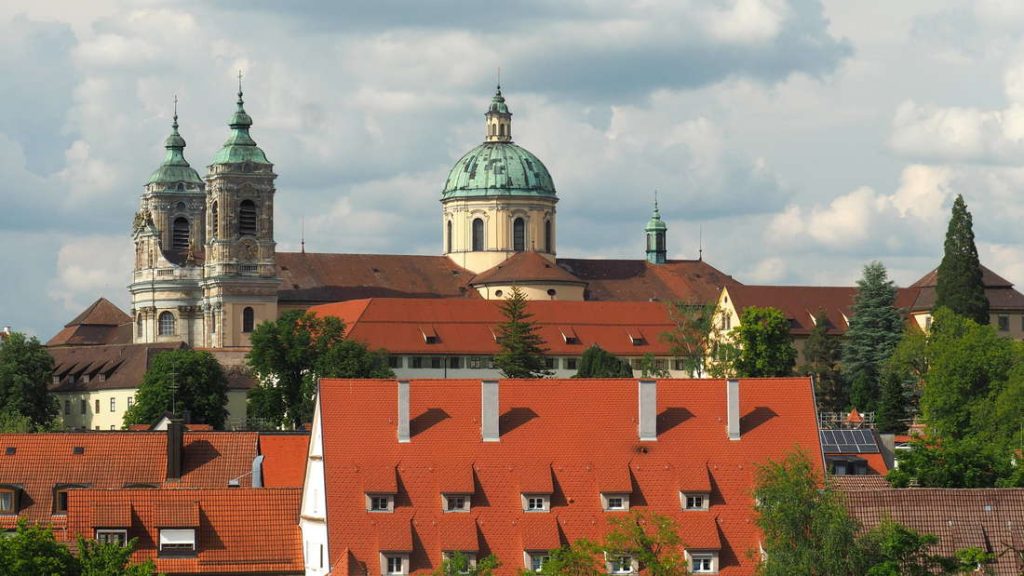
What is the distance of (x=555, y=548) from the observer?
228ft

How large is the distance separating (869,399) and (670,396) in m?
80.5

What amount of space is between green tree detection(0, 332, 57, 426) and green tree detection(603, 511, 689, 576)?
103 metres

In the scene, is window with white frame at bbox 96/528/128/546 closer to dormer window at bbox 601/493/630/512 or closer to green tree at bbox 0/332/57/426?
dormer window at bbox 601/493/630/512

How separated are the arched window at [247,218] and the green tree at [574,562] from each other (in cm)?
12320

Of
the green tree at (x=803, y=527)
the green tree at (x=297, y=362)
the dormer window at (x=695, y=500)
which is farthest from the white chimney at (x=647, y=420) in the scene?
the green tree at (x=297, y=362)

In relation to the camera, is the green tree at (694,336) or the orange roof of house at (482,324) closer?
Answer: the green tree at (694,336)

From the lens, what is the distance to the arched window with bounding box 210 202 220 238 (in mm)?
187375

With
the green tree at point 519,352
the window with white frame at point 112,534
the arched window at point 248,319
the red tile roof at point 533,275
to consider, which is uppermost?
the red tile roof at point 533,275

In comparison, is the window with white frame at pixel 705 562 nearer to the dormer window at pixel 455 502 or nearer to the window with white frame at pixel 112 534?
the dormer window at pixel 455 502

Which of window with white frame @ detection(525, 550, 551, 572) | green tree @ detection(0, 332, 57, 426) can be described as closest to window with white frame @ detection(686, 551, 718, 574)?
window with white frame @ detection(525, 550, 551, 572)

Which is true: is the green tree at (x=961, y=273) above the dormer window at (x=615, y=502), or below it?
above

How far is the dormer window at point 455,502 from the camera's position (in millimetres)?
73250

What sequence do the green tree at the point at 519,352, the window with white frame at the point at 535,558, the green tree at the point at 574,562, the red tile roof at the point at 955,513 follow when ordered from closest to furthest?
1. the green tree at the point at 574,562
2. the red tile roof at the point at 955,513
3. the window with white frame at the point at 535,558
4. the green tree at the point at 519,352

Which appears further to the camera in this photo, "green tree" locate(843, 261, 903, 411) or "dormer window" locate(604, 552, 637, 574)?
"green tree" locate(843, 261, 903, 411)
